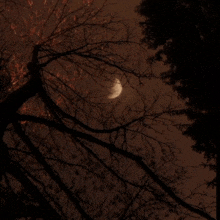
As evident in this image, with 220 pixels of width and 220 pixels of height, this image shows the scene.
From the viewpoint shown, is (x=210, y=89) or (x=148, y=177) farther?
(x=210, y=89)

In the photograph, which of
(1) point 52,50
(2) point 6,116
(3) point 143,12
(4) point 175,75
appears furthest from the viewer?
(3) point 143,12

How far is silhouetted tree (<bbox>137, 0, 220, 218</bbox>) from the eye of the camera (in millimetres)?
9891

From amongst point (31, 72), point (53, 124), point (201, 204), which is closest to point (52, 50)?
point (31, 72)

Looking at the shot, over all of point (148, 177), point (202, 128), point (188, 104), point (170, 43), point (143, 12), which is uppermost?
point (143, 12)

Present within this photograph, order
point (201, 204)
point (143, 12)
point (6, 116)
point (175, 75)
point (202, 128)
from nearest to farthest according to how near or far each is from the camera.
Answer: point (6, 116)
point (201, 204)
point (202, 128)
point (175, 75)
point (143, 12)

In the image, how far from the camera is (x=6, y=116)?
16.1ft

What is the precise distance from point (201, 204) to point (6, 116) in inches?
162

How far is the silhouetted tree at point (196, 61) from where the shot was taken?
989cm

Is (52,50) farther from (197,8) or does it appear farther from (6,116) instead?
(197,8)

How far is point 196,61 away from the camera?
33.4 feet

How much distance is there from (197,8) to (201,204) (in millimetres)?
7277

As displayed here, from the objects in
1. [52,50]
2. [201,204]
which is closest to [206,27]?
[52,50]

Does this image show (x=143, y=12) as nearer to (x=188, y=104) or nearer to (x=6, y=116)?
(x=188, y=104)

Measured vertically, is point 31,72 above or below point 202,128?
below
